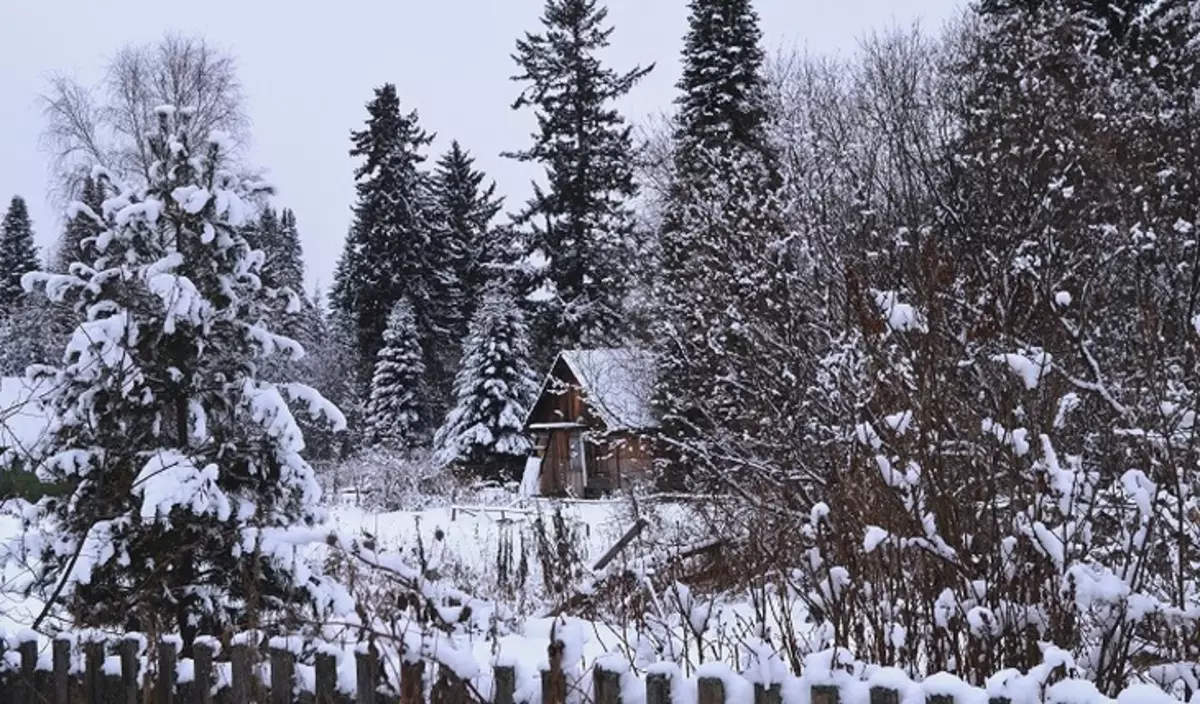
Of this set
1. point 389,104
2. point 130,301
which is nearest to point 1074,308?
point 130,301

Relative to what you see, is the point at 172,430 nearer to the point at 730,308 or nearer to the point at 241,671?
the point at 241,671

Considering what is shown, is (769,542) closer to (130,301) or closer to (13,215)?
(130,301)

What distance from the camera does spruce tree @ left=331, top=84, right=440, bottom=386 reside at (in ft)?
118

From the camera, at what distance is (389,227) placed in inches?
1407

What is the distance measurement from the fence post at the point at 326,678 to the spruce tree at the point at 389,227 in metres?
33.0

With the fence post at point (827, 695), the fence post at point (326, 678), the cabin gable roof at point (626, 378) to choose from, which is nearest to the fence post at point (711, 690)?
the fence post at point (827, 695)

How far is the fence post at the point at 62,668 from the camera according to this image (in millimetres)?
3680

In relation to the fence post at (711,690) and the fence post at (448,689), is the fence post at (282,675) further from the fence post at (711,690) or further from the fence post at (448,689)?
the fence post at (711,690)

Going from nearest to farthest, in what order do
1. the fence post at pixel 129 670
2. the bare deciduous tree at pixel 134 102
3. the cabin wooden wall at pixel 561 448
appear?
1. the fence post at pixel 129 670
2. the bare deciduous tree at pixel 134 102
3. the cabin wooden wall at pixel 561 448

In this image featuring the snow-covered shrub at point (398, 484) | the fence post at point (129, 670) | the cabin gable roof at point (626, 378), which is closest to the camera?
the fence post at point (129, 670)

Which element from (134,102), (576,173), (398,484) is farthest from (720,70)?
(134,102)

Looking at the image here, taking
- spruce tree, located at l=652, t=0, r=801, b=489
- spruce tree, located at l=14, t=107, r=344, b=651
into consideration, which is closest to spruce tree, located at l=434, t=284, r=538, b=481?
spruce tree, located at l=652, t=0, r=801, b=489

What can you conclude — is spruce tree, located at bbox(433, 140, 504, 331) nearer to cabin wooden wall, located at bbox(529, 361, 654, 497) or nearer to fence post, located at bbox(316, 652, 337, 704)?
cabin wooden wall, located at bbox(529, 361, 654, 497)

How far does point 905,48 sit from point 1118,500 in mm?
12202
